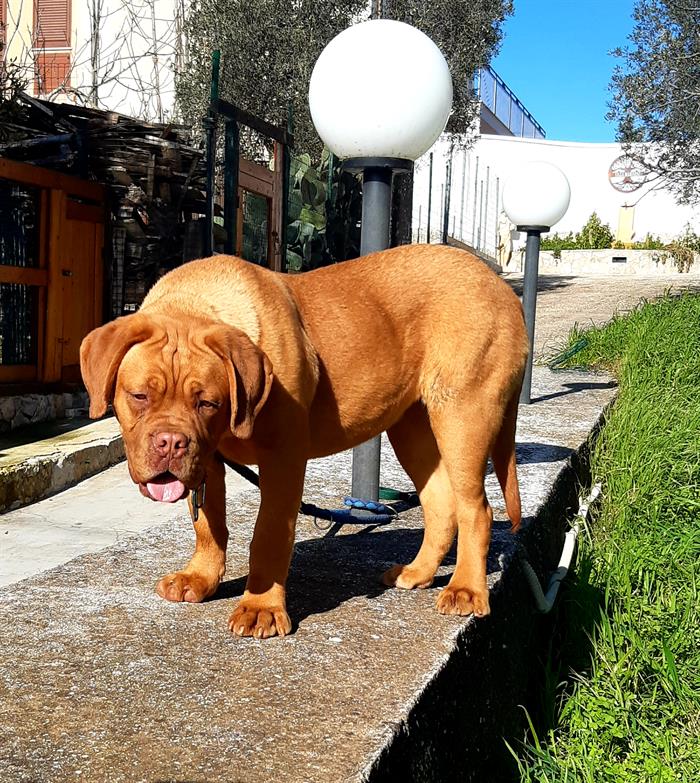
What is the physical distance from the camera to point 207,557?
2.97 metres

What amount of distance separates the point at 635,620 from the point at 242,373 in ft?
8.37

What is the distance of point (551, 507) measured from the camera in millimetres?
4547

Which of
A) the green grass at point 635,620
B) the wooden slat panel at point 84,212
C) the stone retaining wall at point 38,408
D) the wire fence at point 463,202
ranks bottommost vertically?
the green grass at point 635,620

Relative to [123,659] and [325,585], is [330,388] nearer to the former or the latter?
[325,585]

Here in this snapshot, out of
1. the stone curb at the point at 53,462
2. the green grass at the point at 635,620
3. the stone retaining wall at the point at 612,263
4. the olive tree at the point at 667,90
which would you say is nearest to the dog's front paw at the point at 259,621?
the green grass at the point at 635,620

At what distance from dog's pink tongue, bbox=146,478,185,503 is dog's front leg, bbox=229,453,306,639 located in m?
0.34

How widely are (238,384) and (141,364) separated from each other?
249 millimetres

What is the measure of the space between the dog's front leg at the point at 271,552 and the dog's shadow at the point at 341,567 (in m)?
0.16

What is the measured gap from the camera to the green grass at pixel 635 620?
10.9ft

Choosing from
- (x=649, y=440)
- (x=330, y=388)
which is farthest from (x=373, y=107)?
(x=649, y=440)

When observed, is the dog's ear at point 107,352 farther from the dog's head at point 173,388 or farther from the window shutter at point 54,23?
the window shutter at point 54,23

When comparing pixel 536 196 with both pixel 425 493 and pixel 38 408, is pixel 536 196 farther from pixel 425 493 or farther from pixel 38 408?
pixel 425 493

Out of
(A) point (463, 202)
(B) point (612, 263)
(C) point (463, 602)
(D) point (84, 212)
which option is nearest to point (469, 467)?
(C) point (463, 602)

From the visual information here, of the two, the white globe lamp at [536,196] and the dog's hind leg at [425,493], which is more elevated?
the white globe lamp at [536,196]
